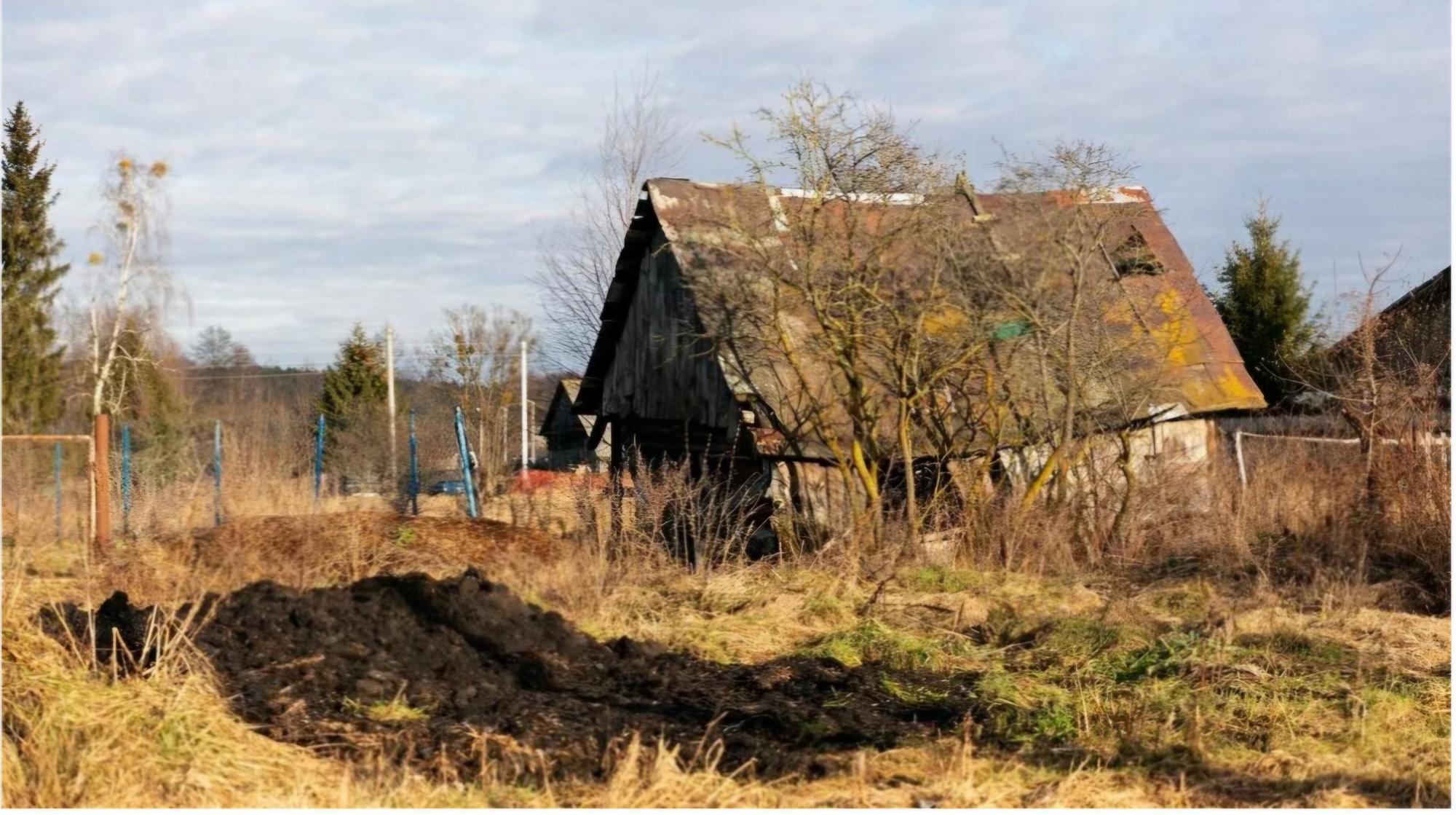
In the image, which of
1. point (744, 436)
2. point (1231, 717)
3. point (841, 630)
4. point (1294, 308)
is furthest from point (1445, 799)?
point (1294, 308)

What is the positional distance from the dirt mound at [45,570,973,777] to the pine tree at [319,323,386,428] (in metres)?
22.4

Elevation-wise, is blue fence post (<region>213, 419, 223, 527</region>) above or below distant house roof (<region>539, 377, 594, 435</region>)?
below

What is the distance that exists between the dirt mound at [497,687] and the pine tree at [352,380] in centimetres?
2238

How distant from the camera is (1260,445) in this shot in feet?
53.5

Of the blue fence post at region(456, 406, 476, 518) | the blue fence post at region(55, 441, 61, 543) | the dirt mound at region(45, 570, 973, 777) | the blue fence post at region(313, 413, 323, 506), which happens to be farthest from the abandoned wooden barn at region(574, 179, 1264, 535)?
the blue fence post at region(55, 441, 61, 543)

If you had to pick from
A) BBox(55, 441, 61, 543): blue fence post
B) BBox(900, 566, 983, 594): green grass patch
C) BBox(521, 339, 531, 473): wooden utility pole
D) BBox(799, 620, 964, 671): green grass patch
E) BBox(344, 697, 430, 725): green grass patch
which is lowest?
BBox(799, 620, 964, 671): green grass patch

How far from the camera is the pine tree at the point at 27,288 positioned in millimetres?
30719

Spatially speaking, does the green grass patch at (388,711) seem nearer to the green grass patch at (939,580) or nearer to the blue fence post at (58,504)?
the green grass patch at (939,580)

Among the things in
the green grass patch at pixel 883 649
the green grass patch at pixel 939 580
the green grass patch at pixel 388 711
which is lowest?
the green grass patch at pixel 883 649

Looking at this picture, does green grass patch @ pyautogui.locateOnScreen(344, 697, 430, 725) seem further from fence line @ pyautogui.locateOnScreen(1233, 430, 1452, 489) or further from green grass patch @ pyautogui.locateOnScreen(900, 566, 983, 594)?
fence line @ pyautogui.locateOnScreen(1233, 430, 1452, 489)

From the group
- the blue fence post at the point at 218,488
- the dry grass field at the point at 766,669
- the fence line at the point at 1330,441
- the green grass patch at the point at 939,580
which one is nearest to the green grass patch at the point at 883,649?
the dry grass field at the point at 766,669

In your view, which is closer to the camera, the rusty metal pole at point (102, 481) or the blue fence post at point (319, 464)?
the rusty metal pole at point (102, 481)

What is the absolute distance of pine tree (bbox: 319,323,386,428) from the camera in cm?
3191

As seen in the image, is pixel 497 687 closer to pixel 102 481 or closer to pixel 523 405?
pixel 102 481
